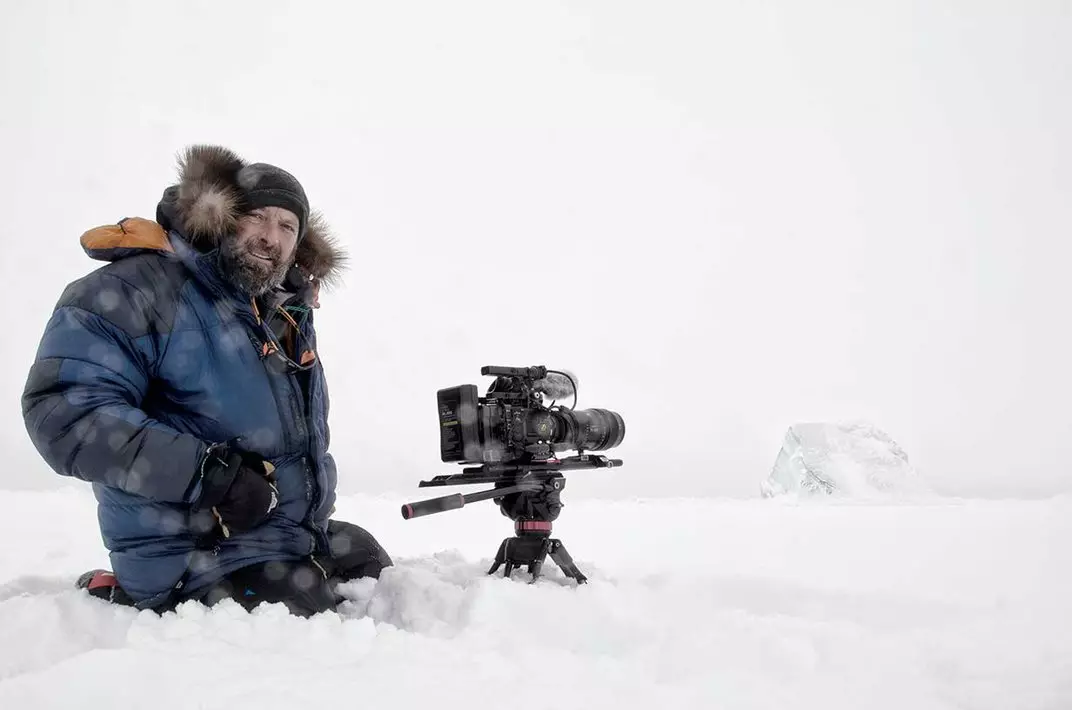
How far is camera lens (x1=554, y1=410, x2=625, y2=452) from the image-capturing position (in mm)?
3617

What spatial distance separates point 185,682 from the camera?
1.84m

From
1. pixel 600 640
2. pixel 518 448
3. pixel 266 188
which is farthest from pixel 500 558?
pixel 266 188

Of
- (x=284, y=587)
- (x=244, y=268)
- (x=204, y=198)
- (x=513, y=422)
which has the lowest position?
(x=284, y=587)

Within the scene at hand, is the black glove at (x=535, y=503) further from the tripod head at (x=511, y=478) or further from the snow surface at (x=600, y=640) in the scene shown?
the snow surface at (x=600, y=640)

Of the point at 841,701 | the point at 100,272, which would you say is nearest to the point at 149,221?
the point at 100,272

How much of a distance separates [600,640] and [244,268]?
211 centimetres

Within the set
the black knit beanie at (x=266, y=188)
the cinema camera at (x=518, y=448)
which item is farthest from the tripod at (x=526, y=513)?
the black knit beanie at (x=266, y=188)

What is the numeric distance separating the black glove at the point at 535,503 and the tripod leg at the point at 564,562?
0.44 ft

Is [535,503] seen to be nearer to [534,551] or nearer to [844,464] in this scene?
[534,551]

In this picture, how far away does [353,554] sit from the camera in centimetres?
356

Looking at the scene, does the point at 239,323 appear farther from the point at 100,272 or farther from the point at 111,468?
the point at 111,468

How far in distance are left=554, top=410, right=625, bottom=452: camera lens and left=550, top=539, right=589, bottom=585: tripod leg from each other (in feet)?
1.69

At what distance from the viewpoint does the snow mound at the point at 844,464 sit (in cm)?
1055

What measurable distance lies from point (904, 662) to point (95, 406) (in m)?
2.95
